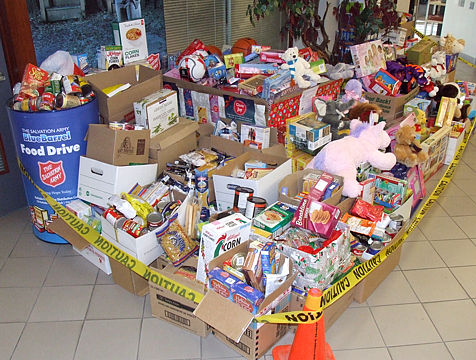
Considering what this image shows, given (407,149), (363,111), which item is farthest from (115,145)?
(407,149)

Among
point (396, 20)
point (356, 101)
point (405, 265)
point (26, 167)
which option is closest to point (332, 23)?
point (396, 20)

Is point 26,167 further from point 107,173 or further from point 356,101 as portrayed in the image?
point 356,101

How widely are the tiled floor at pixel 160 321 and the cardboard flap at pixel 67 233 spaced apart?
0.21 meters

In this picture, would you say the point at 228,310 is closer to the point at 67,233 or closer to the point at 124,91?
the point at 67,233

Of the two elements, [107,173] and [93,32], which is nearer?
[107,173]

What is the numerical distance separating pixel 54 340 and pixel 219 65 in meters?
2.37

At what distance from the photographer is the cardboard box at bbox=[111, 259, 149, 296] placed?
2799mm

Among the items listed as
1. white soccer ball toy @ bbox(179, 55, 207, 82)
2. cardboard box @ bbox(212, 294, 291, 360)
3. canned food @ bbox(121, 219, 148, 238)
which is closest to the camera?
cardboard box @ bbox(212, 294, 291, 360)

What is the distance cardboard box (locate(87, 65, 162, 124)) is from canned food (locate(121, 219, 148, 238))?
994 mm

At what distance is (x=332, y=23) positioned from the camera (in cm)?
612

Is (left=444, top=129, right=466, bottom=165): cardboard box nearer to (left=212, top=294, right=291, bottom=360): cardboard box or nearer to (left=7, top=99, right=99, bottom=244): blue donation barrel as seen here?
(left=212, top=294, right=291, bottom=360): cardboard box

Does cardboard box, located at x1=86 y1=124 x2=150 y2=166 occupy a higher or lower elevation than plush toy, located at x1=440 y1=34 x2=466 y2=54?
lower

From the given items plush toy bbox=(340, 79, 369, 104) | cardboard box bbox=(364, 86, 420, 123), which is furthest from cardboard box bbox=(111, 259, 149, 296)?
cardboard box bbox=(364, 86, 420, 123)

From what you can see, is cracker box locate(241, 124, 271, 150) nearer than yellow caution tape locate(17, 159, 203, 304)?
No
